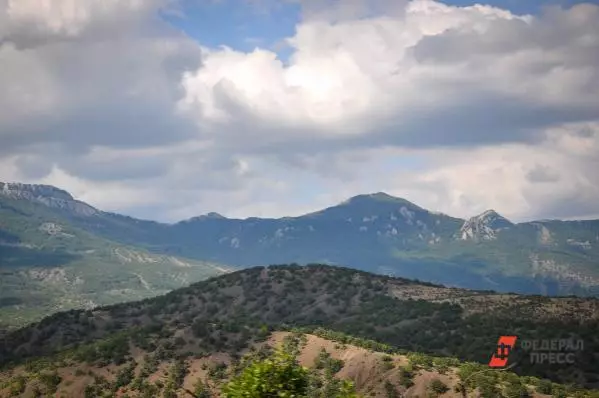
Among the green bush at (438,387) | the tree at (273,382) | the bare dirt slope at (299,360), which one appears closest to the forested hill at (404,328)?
the bare dirt slope at (299,360)

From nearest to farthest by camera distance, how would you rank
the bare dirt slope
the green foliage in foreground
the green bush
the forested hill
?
the green foliage in foreground < the green bush < the bare dirt slope < the forested hill

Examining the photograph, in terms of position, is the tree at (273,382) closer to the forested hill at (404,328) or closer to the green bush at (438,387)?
the green bush at (438,387)

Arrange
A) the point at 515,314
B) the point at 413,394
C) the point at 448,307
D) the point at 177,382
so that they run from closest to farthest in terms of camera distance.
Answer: the point at 413,394 < the point at 177,382 < the point at 515,314 < the point at 448,307

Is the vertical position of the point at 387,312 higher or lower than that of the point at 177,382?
higher

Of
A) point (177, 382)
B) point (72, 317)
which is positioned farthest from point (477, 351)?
point (72, 317)

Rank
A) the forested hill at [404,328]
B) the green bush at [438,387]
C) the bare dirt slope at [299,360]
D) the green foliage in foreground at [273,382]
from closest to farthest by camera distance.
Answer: the green foliage in foreground at [273,382] → the green bush at [438,387] → the bare dirt slope at [299,360] → the forested hill at [404,328]

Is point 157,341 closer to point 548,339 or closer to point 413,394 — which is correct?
point 413,394

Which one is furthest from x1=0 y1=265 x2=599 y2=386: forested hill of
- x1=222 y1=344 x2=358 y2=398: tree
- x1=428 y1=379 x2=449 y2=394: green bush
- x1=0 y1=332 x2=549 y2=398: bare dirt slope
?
x1=222 y1=344 x2=358 y2=398: tree

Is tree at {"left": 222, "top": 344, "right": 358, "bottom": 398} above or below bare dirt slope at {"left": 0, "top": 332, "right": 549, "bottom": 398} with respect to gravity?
above

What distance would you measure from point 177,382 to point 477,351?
67274 millimetres

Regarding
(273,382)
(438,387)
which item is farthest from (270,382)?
(438,387)

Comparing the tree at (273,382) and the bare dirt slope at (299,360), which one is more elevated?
the tree at (273,382)

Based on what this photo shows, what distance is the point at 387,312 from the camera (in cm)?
18362

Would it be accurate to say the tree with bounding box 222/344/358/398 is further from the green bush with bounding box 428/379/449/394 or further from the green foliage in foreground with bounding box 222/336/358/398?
the green bush with bounding box 428/379/449/394
